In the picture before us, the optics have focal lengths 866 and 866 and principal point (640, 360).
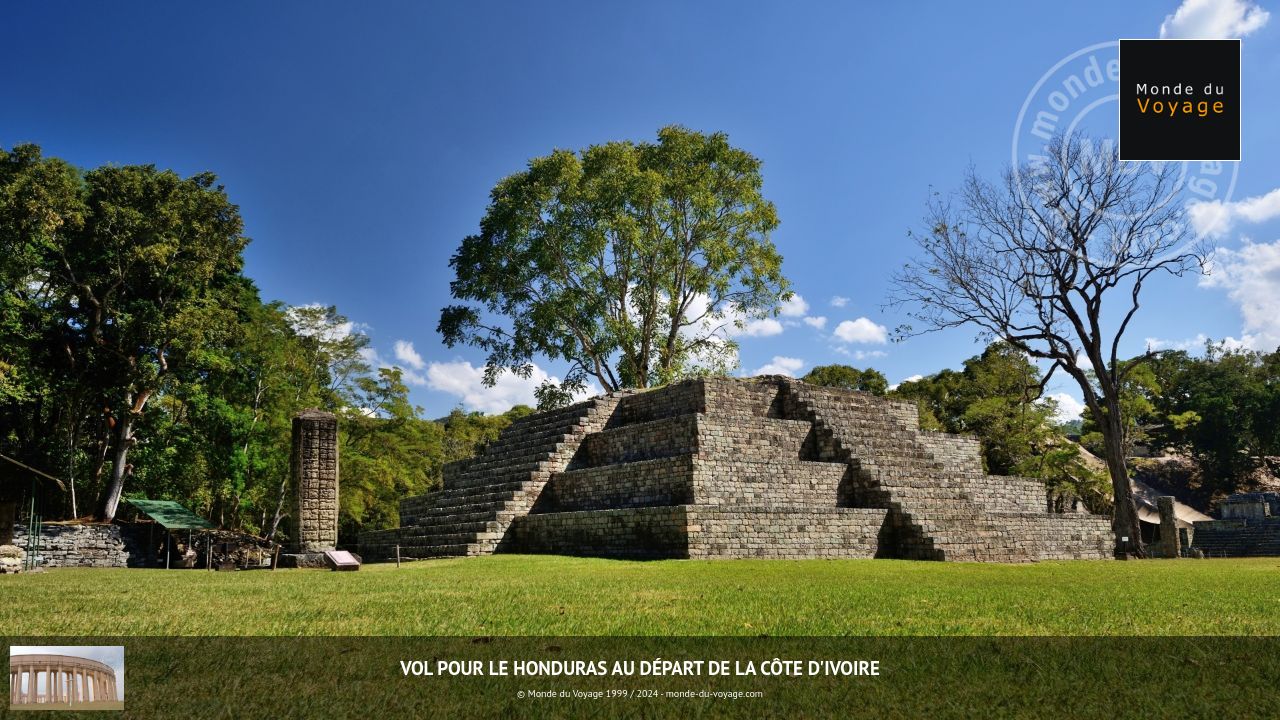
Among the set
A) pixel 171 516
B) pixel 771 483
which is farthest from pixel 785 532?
pixel 171 516

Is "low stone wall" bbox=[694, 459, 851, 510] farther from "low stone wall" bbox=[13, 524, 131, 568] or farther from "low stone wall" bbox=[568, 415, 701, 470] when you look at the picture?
"low stone wall" bbox=[13, 524, 131, 568]

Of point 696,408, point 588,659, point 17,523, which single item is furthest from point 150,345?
point 588,659

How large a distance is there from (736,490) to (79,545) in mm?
13751

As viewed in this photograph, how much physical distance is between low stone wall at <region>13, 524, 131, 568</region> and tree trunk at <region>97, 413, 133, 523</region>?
2431 mm

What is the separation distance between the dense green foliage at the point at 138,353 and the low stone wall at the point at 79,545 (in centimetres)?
131

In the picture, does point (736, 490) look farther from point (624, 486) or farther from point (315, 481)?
point (315, 481)

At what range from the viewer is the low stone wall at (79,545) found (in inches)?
691

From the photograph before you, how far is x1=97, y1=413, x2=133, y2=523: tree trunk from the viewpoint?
21.1m

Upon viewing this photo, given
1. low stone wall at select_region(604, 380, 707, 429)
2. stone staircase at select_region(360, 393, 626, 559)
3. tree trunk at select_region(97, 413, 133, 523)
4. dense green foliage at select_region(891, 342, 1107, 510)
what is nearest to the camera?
stone staircase at select_region(360, 393, 626, 559)

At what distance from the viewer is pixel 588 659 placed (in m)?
4.12

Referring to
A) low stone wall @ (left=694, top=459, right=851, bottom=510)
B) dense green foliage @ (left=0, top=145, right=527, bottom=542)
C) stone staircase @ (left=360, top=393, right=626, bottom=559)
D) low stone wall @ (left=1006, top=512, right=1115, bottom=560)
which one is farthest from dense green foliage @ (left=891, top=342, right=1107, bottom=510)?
dense green foliage @ (left=0, top=145, right=527, bottom=542)

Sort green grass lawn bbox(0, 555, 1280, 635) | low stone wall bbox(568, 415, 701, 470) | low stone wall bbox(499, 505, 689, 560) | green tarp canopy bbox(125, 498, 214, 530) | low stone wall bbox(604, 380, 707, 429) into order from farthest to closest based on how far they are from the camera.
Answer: low stone wall bbox(604, 380, 707, 429) → green tarp canopy bbox(125, 498, 214, 530) → low stone wall bbox(568, 415, 701, 470) → low stone wall bbox(499, 505, 689, 560) → green grass lawn bbox(0, 555, 1280, 635)

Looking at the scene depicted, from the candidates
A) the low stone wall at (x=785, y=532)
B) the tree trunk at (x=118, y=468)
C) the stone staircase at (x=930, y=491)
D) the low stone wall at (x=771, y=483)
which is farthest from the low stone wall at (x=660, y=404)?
the tree trunk at (x=118, y=468)

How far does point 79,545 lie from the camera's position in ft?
59.3
